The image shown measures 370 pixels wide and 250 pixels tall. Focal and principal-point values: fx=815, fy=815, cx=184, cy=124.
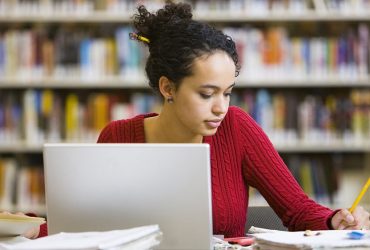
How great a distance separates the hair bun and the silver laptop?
63cm

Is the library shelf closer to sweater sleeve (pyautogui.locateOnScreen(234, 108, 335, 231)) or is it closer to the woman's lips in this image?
sweater sleeve (pyautogui.locateOnScreen(234, 108, 335, 231))

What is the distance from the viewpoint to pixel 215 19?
3938mm

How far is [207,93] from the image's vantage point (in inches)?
73.9

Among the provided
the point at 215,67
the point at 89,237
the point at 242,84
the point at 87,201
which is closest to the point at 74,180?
the point at 87,201

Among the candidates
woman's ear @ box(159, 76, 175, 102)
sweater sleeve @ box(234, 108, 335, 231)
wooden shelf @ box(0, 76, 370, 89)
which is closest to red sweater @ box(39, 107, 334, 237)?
sweater sleeve @ box(234, 108, 335, 231)

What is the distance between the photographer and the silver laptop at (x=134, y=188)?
1.50 metres

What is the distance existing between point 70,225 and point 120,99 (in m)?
2.54

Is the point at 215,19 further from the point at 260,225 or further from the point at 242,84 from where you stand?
the point at 260,225

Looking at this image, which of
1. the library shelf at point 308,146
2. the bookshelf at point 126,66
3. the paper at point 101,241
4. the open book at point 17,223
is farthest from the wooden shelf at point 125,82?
the paper at point 101,241

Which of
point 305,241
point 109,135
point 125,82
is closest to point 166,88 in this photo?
point 109,135

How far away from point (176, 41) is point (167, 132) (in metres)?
0.24

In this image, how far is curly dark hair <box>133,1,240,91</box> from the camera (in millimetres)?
1958

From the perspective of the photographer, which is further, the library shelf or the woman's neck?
the library shelf

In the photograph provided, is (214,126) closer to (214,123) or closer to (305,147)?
(214,123)
